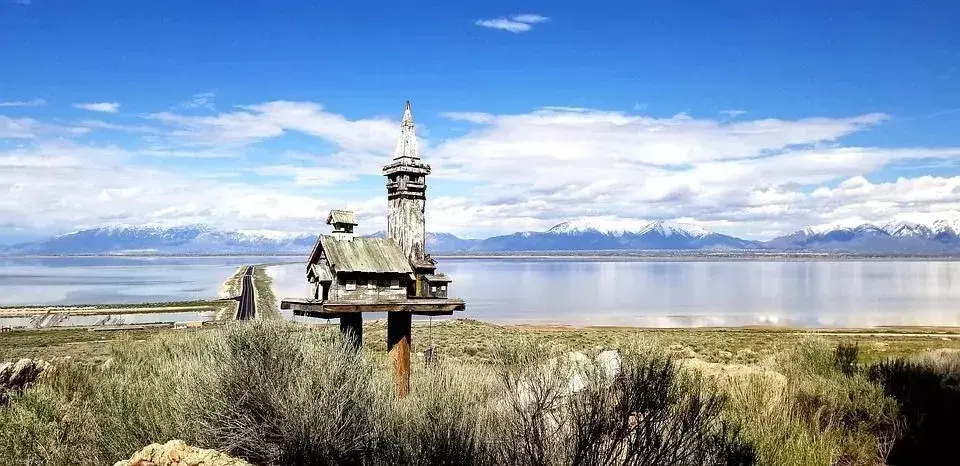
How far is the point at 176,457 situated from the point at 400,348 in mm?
5098

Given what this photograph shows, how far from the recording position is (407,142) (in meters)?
11.5

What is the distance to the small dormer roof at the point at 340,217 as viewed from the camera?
11.0 metres

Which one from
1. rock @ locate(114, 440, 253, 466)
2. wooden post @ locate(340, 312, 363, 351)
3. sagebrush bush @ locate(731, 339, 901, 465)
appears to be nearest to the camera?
rock @ locate(114, 440, 253, 466)

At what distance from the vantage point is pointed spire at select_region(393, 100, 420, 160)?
11.5 metres

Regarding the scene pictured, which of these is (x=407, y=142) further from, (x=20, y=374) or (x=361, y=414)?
(x=20, y=374)

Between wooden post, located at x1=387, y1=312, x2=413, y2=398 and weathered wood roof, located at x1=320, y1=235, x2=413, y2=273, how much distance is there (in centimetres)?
73

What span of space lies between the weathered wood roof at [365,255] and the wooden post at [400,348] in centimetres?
73

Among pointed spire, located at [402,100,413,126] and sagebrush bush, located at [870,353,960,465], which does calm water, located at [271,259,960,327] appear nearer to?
sagebrush bush, located at [870,353,960,465]

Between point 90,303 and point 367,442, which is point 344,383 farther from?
point 90,303

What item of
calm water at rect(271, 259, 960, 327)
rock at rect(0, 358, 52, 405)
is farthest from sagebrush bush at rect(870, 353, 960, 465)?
calm water at rect(271, 259, 960, 327)

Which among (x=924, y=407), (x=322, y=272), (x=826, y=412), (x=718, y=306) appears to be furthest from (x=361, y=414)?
(x=718, y=306)

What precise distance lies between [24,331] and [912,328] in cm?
6316

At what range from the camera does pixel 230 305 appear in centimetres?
7394

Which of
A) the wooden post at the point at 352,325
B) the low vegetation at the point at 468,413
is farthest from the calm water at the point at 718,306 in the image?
the wooden post at the point at 352,325
